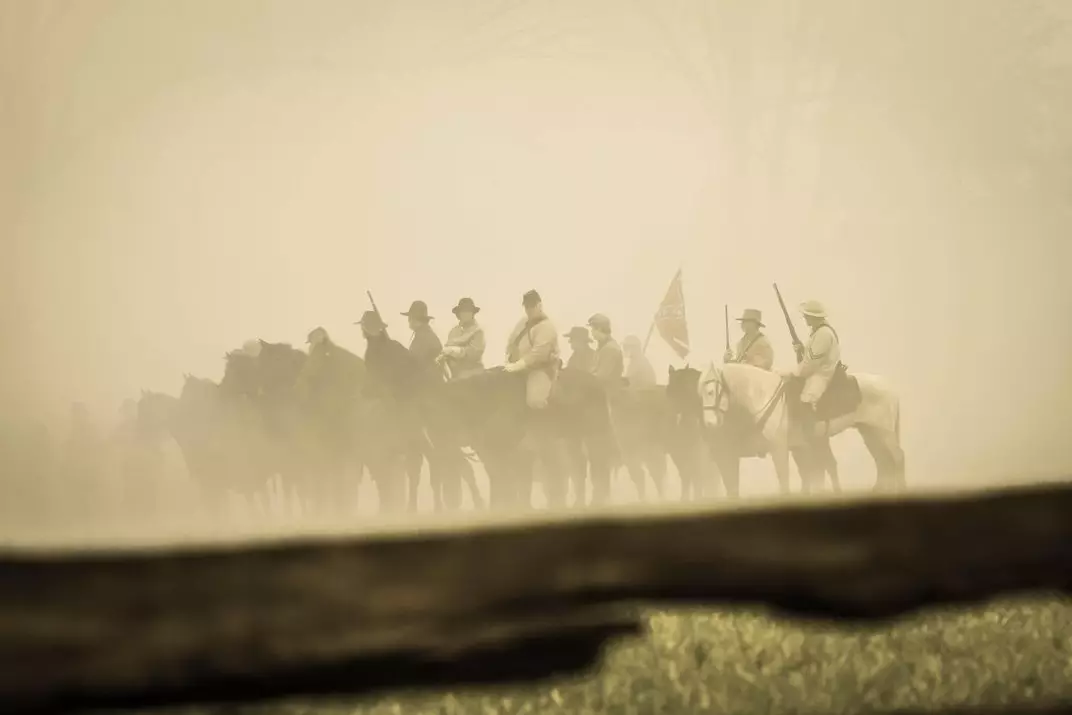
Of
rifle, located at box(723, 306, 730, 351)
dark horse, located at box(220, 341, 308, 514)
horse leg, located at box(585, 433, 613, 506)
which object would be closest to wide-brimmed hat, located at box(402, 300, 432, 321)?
dark horse, located at box(220, 341, 308, 514)

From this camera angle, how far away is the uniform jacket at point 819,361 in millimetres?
1000

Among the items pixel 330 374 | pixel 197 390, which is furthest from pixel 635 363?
pixel 197 390

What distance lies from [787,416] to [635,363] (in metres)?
0.19

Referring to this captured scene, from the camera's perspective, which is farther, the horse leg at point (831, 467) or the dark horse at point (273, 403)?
the horse leg at point (831, 467)

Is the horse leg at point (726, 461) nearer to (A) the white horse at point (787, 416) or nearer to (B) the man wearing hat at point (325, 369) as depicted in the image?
(A) the white horse at point (787, 416)

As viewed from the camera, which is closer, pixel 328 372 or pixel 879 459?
pixel 328 372

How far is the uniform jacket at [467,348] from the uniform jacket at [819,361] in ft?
1.15

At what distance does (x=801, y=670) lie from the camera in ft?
3.05

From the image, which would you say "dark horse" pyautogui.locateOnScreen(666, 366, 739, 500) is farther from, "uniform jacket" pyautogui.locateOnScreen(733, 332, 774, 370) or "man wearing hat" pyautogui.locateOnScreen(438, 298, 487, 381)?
"man wearing hat" pyautogui.locateOnScreen(438, 298, 487, 381)

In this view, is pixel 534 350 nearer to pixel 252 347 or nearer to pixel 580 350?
pixel 580 350

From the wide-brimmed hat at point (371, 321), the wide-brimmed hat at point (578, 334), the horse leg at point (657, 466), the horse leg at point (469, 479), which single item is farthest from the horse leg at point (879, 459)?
the wide-brimmed hat at point (371, 321)

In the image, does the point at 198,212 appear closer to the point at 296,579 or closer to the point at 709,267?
the point at 296,579

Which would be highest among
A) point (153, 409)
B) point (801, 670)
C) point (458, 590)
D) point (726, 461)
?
point (153, 409)

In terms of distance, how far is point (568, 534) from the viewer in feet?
3.10
